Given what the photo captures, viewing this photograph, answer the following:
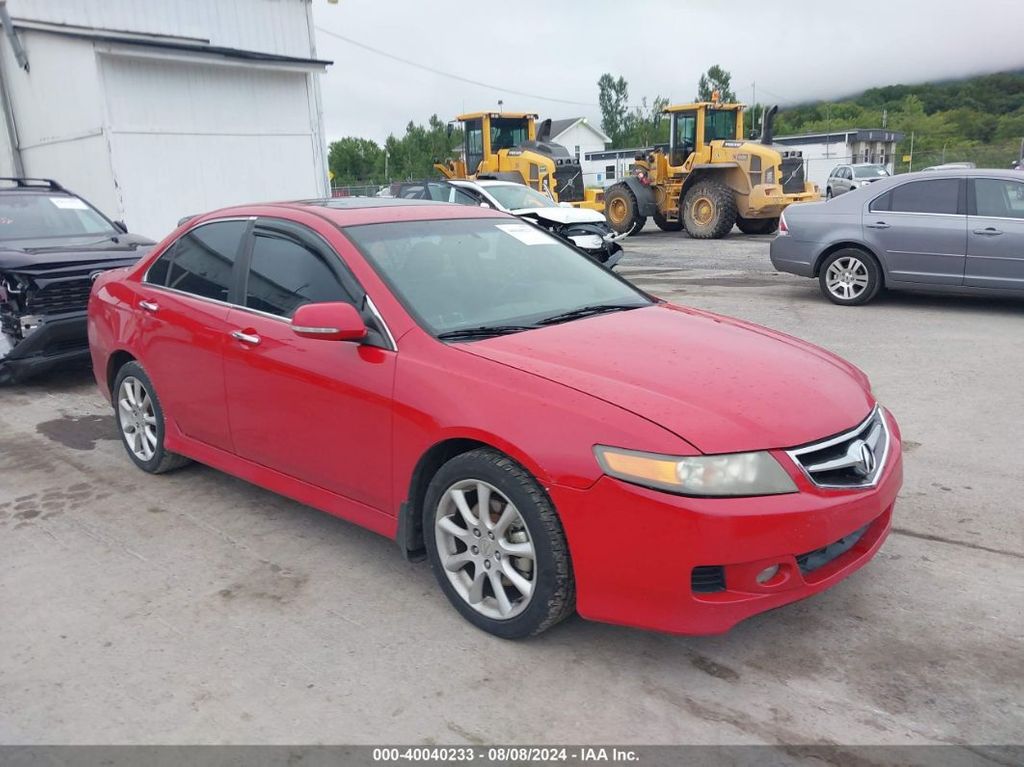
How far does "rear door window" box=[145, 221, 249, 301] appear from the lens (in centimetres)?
428

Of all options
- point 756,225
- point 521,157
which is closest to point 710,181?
point 756,225

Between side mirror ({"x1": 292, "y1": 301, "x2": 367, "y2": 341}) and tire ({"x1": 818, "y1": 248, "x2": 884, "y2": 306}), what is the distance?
7.75 meters

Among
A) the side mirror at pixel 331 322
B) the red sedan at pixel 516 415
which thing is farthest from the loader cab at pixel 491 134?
the side mirror at pixel 331 322

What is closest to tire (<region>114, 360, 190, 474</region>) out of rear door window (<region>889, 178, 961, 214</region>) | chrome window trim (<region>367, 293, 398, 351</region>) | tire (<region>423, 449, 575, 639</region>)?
chrome window trim (<region>367, 293, 398, 351</region>)

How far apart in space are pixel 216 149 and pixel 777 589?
14.9 meters

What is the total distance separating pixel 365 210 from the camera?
4.11 m

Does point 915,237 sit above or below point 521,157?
below

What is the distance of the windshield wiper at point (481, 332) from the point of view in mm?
3342

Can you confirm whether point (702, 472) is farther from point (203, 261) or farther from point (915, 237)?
point (915, 237)

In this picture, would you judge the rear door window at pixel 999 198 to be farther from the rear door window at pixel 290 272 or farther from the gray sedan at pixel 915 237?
the rear door window at pixel 290 272

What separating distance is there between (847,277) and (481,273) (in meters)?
7.10

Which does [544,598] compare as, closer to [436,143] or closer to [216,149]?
[216,149]

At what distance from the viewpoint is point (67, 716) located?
2766mm

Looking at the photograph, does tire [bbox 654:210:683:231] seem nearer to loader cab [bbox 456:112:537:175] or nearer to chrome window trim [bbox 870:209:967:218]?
loader cab [bbox 456:112:537:175]
